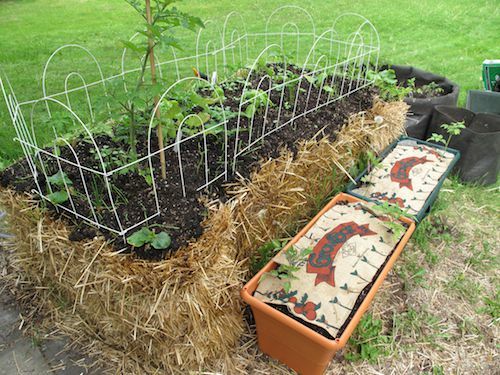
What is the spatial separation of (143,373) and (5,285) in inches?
38.6

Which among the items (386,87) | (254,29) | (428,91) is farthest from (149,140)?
(254,29)

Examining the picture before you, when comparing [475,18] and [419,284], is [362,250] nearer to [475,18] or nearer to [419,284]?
[419,284]

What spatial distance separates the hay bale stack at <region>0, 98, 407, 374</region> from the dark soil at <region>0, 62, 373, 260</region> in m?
0.05

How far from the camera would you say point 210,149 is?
188cm

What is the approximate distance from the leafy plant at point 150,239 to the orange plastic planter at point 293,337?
408mm

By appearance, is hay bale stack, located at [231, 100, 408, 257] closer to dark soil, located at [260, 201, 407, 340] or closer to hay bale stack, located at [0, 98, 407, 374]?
hay bale stack, located at [0, 98, 407, 374]

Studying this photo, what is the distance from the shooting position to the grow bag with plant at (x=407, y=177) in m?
2.18

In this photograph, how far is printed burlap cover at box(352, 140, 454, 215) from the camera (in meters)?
2.20

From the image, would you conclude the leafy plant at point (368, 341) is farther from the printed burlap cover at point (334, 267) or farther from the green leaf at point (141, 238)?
the green leaf at point (141, 238)

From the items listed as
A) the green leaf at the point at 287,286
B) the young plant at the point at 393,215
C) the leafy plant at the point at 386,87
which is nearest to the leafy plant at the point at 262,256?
the green leaf at the point at 287,286

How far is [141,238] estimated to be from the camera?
4.35 feet

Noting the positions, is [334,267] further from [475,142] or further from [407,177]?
[475,142]

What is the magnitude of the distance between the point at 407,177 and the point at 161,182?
1.50m

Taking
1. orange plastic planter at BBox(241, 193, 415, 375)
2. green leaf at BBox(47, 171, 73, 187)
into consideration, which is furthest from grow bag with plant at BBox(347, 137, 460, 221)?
green leaf at BBox(47, 171, 73, 187)
